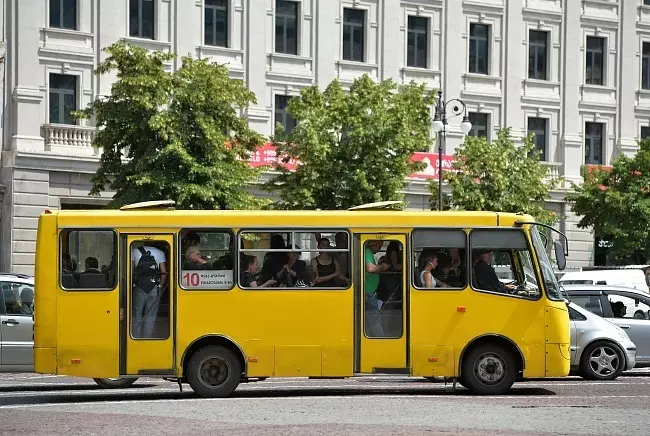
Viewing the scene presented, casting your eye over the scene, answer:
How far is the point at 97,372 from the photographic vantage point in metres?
18.6

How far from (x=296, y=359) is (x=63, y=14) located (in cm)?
2562

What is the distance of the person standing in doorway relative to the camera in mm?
18703

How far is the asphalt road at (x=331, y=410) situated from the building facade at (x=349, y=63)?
65.1 feet

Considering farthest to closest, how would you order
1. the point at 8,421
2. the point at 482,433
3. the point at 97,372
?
the point at 97,372 < the point at 8,421 < the point at 482,433

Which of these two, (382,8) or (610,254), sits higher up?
(382,8)

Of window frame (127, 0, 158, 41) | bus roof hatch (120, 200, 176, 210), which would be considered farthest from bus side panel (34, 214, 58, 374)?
window frame (127, 0, 158, 41)

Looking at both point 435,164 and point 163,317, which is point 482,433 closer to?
point 163,317

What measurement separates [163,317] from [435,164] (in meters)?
28.8

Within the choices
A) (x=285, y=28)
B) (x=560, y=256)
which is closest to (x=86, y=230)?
(x=560, y=256)

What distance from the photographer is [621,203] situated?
154 feet

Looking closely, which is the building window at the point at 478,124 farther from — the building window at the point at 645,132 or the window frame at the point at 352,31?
the building window at the point at 645,132

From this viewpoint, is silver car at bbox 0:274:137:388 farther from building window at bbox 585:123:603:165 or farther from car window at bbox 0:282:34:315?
building window at bbox 585:123:603:165

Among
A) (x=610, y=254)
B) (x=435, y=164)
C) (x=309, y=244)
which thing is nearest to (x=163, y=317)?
(x=309, y=244)

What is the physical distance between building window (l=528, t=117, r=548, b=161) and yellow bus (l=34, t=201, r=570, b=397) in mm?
32306
